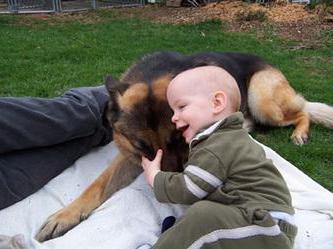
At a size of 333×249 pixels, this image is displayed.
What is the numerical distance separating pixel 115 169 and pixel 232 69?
150 cm

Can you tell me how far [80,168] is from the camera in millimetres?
3348

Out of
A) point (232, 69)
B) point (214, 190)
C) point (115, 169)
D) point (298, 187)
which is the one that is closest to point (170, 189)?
point (214, 190)

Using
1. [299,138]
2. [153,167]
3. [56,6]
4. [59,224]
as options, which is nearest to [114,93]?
[153,167]

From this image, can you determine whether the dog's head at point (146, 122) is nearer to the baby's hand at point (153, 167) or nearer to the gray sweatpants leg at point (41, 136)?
the baby's hand at point (153, 167)

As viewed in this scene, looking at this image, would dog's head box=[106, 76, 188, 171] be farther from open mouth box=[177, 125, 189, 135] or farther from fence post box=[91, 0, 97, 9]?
fence post box=[91, 0, 97, 9]

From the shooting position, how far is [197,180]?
2.26m

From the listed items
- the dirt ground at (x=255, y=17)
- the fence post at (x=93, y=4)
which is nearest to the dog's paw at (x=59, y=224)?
the dirt ground at (x=255, y=17)

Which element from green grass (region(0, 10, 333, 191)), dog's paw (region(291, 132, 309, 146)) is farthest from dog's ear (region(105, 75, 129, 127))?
dog's paw (region(291, 132, 309, 146))

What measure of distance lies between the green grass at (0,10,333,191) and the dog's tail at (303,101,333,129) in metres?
0.07

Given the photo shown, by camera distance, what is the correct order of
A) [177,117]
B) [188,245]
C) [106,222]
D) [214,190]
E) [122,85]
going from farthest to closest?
[122,85]
[106,222]
[177,117]
[214,190]
[188,245]

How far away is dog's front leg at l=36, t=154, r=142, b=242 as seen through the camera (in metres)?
2.79

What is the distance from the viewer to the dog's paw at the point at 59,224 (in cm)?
276

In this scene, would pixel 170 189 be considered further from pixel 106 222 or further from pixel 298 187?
pixel 298 187

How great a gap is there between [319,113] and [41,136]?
9.00ft
